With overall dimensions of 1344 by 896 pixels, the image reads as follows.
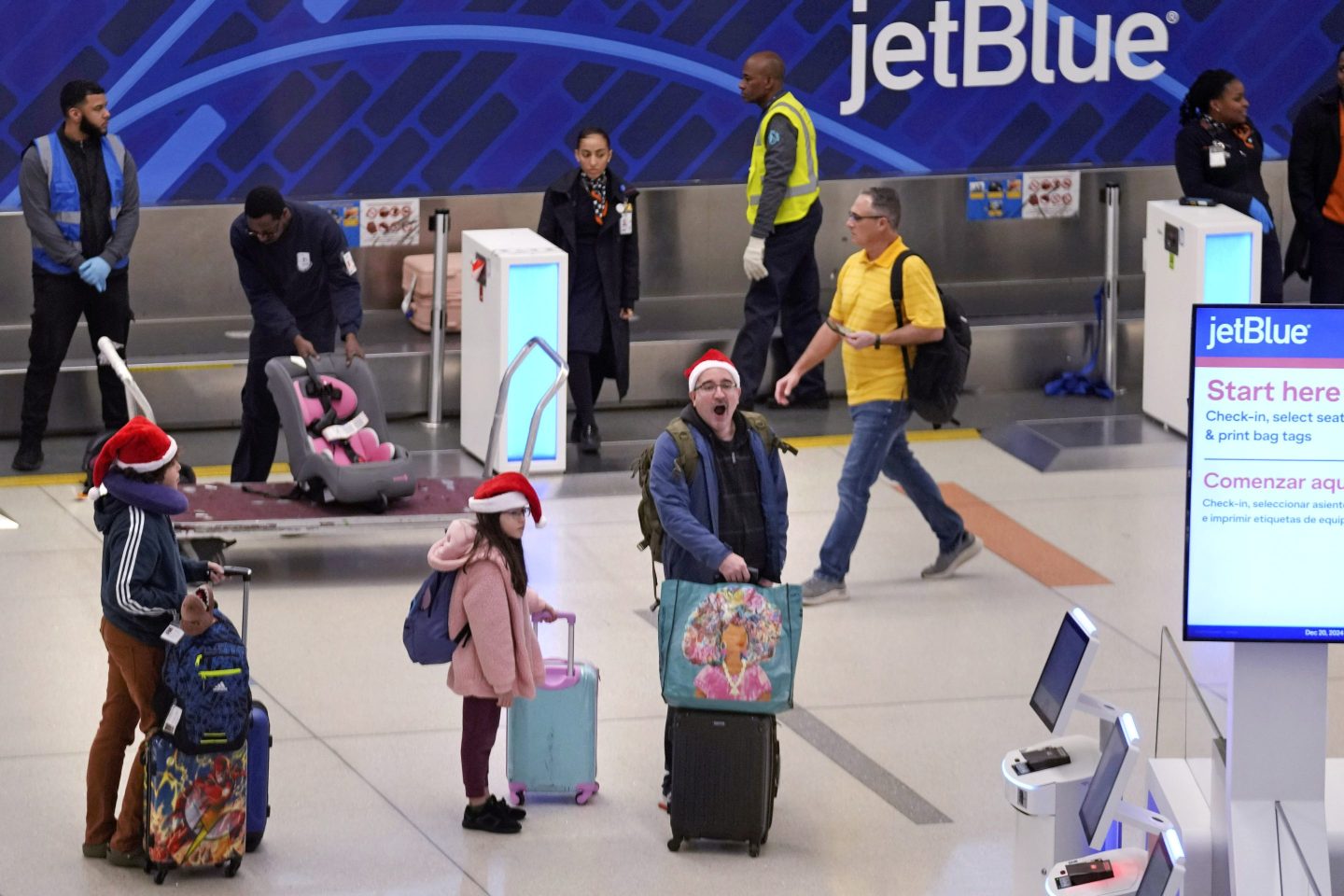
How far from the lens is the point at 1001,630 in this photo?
394 inches

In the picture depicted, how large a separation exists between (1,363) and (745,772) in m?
7.54

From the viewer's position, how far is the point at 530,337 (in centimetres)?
1259

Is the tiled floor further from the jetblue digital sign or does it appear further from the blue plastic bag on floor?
the jetblue digital sign

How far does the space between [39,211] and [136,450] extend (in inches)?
219

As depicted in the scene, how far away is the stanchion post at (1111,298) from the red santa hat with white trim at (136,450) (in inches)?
345

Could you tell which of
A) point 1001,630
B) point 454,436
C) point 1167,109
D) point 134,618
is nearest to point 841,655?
point 1001,630

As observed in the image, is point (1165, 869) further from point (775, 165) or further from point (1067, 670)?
point (775, 165)

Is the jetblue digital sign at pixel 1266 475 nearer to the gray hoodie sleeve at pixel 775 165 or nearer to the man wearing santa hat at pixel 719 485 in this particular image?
the man wearing santa hat at pixel 719 485

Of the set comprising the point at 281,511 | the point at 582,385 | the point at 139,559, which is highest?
the point at 139,559

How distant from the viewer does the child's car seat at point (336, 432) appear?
1034cm

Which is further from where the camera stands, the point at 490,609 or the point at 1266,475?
the point at 490,609

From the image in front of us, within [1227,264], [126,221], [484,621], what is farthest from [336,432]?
[1227,264]

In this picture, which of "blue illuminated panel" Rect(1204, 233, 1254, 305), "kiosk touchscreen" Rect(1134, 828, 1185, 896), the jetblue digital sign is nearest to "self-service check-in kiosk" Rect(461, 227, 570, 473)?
"blue illuminated panel" Rect(1204, 233, 1254, 305)

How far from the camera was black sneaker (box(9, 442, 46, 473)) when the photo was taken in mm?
12422
